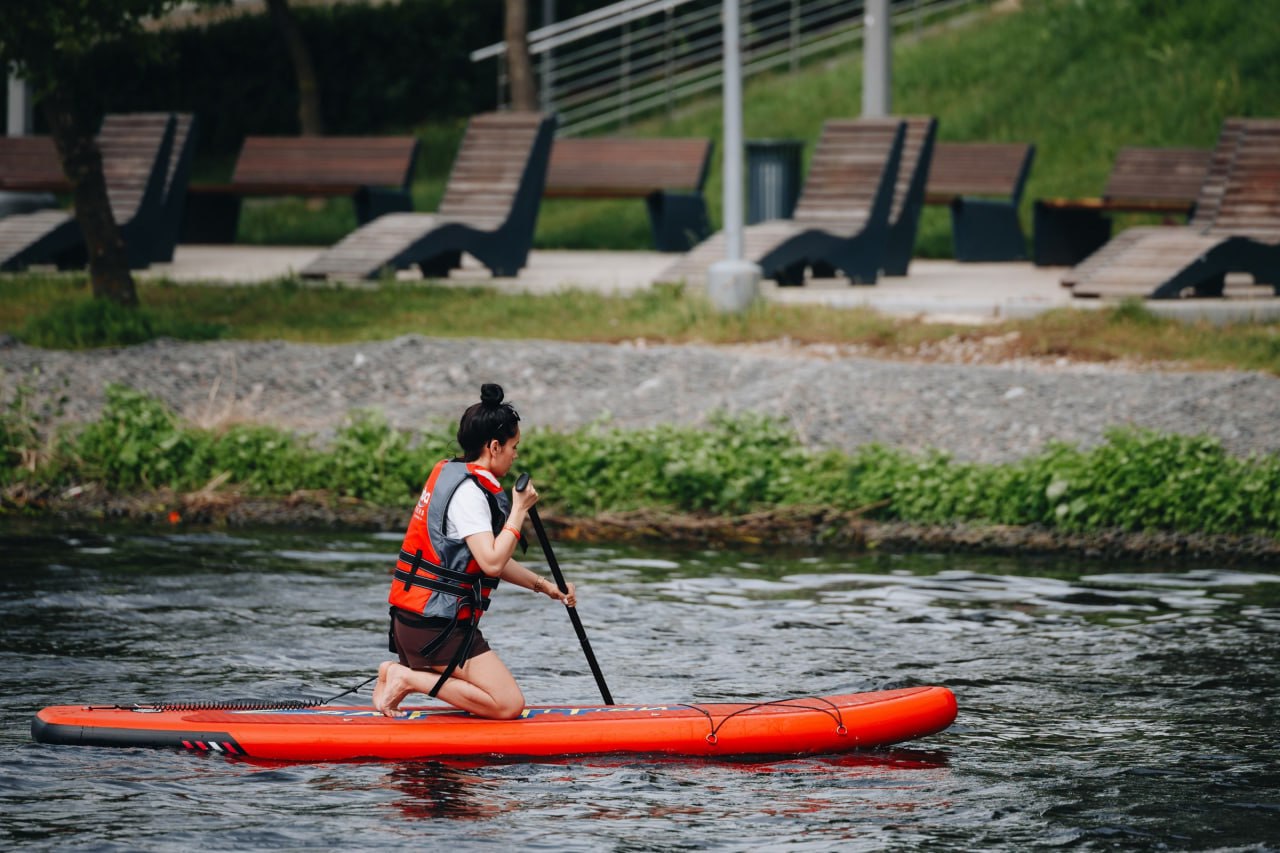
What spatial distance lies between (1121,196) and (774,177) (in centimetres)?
366

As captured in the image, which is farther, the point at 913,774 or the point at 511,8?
the point at 511,8

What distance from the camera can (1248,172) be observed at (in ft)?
57.2

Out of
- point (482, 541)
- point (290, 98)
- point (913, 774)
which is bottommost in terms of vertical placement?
point (913, 774)

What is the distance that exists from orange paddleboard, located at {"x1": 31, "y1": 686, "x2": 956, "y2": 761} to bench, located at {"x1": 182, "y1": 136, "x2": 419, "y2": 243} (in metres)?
14.6


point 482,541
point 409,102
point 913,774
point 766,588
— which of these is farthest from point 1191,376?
point 409,102

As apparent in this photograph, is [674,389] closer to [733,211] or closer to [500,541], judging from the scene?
[733,211]

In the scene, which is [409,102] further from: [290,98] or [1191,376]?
[1191,376]

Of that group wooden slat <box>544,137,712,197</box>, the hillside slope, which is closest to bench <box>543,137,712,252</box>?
wooden slat <box>544,137,712,197</box>

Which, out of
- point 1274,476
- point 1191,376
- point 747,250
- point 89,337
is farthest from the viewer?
point 747,250

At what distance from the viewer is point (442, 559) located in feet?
24.5

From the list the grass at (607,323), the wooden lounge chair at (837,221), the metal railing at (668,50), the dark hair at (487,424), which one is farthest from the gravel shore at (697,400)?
the metal railing at (668,50)

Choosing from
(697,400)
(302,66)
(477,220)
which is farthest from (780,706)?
(302,66)

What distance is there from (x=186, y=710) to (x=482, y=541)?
1389mm

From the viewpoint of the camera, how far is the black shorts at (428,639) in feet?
24.7
